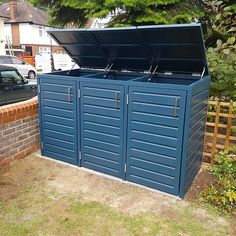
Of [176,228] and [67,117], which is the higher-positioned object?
[67,117]

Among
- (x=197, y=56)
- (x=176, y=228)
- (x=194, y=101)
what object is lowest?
(x=176, y=228)

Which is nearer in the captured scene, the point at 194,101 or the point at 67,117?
the point at 194,101

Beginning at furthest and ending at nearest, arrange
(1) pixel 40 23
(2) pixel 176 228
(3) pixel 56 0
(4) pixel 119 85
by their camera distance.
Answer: (1) pixel 40 23 → (3) pixel 56 0 → (4) pixel 119 85 → (2) pixel 176 228

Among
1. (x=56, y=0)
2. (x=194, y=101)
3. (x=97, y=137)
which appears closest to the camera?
(x=194, y=101)

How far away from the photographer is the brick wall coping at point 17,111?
418 cm

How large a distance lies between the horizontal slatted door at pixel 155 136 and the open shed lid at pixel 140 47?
0.75 meters

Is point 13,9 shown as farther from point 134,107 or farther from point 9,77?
point 134,107

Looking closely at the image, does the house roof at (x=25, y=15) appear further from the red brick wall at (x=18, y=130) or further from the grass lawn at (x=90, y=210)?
Result: the grass lawn at (x=90, y=210)

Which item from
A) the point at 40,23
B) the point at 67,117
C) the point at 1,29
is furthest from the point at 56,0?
the point at 40,23

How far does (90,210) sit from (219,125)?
233 centimetres

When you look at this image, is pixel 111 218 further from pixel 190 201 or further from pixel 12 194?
pixel 12 194

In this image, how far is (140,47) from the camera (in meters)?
4.02

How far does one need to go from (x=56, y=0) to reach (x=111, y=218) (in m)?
5.35

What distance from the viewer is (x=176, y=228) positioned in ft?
9.81
